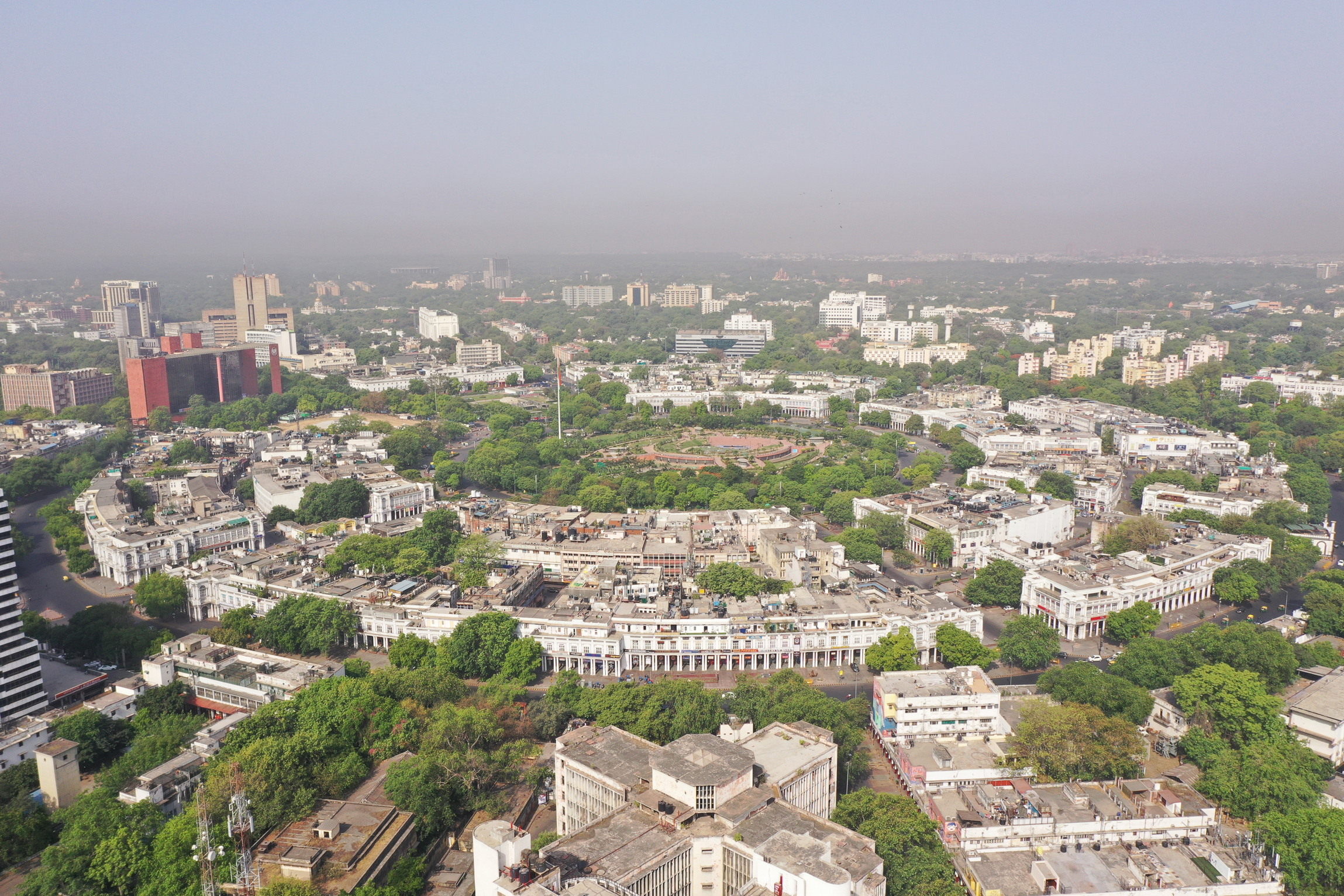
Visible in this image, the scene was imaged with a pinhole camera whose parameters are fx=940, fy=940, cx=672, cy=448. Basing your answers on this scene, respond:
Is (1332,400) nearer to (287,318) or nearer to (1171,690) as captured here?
(1171,690)

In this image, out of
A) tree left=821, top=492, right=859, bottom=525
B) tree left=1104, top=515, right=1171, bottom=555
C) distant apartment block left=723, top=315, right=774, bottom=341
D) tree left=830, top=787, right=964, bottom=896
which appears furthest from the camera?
distant apartment block left=723, top=315, right=774, bottom=341

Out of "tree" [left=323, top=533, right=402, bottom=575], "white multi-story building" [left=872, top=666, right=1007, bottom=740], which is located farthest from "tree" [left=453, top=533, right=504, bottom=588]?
→ "white multi-story building" [left=872, top=666, right=1007, bottom=740]

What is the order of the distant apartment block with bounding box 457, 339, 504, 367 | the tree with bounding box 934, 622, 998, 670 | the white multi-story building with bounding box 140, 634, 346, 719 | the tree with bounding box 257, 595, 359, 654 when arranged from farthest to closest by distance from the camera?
the distant apartment block with bounding box 457, 339, 504, 367 < the tree with bounding box 257, 595, 359, 654 < the tree with bounding box 934, 622, 998, 670 < the white multi-story building with bounding box 140, 634, 346, 719

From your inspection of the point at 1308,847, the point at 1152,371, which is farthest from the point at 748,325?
the point at 1308,847

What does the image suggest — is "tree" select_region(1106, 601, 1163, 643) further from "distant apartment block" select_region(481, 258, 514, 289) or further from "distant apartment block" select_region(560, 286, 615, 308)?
"distant apartment block" select_region(481, 258, 514, 289)

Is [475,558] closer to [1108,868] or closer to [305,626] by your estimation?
[305,626]
